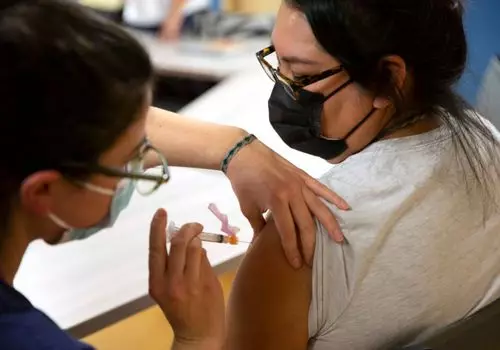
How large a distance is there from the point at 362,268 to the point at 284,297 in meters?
0.13

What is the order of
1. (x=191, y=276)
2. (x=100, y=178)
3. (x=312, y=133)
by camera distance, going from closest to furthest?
1. (x=100, y=178)
2. (x=191, y=276)
3. (x=312, y=133)

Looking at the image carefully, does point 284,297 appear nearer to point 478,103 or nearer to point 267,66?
point 267,66

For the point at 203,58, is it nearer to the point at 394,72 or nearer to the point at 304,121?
the point at 304,121

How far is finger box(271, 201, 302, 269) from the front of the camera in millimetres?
1170

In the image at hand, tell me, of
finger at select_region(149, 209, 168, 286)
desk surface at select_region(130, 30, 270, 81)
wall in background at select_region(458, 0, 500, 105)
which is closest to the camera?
finger at select_region(149, 209, 168, 286)

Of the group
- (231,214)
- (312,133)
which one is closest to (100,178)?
(312,133)

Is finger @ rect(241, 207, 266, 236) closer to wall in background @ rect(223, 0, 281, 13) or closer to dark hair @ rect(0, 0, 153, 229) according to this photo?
dark hair @ rect(0, 0, 153, 229)

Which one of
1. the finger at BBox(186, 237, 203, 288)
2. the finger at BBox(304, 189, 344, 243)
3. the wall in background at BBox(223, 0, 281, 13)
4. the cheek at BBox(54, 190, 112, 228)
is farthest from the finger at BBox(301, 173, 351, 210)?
the wall in background at BBox(223, 0, 281, 13)

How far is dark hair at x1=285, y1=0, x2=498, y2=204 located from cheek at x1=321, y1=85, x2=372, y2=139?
0.03 metres

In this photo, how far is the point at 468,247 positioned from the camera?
1195 millimetres

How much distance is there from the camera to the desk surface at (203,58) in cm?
329

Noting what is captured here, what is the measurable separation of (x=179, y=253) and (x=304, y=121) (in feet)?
1.35

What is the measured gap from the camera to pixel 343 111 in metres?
1.32

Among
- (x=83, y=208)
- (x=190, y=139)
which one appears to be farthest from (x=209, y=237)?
(x=83, y=208)
